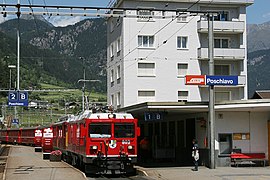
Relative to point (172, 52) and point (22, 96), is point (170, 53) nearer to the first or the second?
point (172, 52)

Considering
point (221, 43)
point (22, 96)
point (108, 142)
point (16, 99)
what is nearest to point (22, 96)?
point (22, 96)

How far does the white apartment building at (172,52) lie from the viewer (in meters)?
48.9

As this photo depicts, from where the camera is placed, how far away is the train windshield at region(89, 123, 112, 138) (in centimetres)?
2511

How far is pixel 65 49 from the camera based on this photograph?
143750 millimetres

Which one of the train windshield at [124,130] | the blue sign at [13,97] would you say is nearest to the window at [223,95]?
the blue sign at [13,97]

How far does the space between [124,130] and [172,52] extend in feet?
84.6

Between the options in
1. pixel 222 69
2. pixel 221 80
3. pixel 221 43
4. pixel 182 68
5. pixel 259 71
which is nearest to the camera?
pixel 221 80

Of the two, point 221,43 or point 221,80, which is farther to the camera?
point 221,43

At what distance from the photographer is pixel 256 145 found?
2839cm

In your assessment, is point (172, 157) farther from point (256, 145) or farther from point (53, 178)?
point (53, 178)

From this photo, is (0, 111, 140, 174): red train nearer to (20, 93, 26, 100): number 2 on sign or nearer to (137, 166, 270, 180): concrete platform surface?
(137, 166, 270, 180): concrete platform surface

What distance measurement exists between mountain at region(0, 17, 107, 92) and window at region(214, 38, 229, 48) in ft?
45.3

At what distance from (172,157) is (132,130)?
957 cm

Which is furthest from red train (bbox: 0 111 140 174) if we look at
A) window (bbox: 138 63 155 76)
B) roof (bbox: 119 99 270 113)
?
window (bbox: 138 63 155 76)
